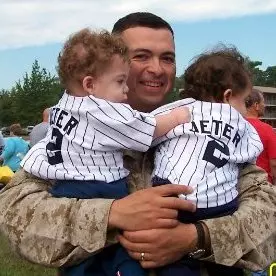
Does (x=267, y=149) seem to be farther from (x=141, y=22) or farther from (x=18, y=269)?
(x=141, y=22)

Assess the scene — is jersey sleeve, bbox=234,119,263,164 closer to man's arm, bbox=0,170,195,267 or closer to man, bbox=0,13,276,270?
man, bbox=0,13,276,270

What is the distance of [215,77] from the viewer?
2.99 metres

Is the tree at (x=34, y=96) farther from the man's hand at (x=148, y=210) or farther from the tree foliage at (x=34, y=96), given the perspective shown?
the man's hand at (x=148, y=210)

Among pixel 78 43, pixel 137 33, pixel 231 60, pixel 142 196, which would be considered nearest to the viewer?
pixel 142 196

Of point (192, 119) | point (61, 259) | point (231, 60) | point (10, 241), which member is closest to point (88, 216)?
point (61, 259)

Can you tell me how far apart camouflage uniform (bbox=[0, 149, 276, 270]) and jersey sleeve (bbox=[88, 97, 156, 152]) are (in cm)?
14

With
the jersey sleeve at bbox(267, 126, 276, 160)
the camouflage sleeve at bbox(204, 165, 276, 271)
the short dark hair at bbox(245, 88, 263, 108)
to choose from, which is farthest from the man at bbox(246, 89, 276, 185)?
the camouflage sleeve at bbox(204, 165, 276, 271)

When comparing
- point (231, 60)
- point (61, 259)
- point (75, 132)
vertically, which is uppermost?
point (231, 60)

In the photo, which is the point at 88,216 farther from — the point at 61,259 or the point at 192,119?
the point at 192,119

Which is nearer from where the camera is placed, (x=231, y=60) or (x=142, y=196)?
(x=142, y=196)

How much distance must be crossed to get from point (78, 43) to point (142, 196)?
0.64m

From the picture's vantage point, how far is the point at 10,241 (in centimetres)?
283

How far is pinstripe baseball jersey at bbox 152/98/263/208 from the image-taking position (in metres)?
2.73

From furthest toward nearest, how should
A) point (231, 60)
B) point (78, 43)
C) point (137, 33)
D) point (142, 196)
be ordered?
point (137, 33) → point (231, 60) → point (78, 43) → point (142, 196)
